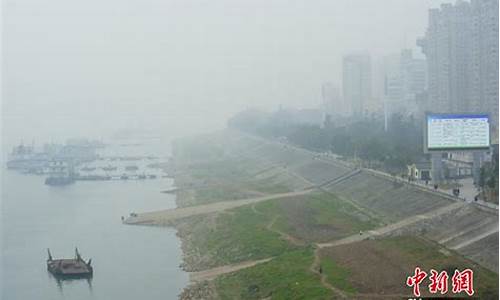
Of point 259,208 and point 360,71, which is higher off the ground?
point 360,71

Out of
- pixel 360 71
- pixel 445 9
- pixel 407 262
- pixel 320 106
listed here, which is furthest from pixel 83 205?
pixel 320 106

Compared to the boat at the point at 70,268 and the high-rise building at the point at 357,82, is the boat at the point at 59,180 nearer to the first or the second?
the boat at the point at 70,268

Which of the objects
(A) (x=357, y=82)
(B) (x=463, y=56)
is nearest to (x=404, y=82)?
(A) (x=357, y=82)

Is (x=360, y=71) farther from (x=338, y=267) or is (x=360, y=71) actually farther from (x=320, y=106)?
(x=338, y=267)

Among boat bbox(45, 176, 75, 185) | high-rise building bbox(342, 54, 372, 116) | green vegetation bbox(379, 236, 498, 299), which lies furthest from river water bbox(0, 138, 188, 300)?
high-rise building bbox(342, 54, 372, 116)

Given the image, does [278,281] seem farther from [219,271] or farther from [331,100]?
[331,100]

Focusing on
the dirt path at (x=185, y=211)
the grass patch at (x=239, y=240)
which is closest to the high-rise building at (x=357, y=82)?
the dirt path at (x=185, y=211)

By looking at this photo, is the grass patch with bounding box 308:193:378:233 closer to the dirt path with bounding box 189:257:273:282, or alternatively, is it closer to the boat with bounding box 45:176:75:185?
the dirt path with bounding box 189:257:273:282
